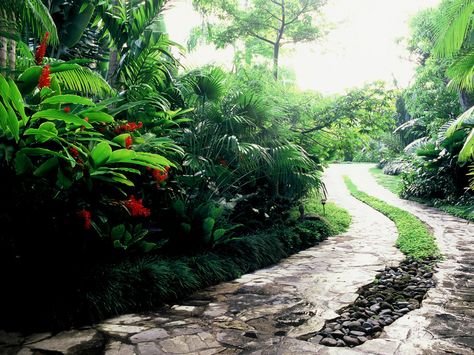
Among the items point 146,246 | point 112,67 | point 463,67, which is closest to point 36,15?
point 112,67

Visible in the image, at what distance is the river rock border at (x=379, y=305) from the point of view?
285 centimetres

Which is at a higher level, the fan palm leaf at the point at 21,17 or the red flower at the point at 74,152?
the fan palm leaf at the point at 21,17

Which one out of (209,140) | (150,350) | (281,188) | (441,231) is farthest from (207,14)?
(150,350)

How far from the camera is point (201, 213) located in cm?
467

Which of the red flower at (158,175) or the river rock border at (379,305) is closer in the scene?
the river rock border at (379,305)

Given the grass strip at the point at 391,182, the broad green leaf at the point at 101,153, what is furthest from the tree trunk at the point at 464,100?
the broad green leaf at the point at 101,153

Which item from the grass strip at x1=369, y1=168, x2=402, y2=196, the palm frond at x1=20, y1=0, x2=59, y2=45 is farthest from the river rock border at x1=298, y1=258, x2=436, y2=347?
the grass strip at x1=369, y1=168, x2=402, y2=196

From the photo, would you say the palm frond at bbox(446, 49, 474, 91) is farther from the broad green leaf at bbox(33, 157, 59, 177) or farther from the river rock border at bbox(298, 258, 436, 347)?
the broad green leaf at bbox(33, 157, 59, 177)

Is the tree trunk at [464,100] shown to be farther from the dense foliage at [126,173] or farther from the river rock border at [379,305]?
the river rock border at [379,305]

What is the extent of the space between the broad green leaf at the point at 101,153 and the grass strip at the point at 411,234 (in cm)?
424

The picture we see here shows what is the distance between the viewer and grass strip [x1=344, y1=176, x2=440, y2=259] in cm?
564

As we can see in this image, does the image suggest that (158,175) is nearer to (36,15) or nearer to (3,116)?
(3,116)

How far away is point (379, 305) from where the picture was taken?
11.5ft

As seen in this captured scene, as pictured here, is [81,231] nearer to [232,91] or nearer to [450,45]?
[232,91]
